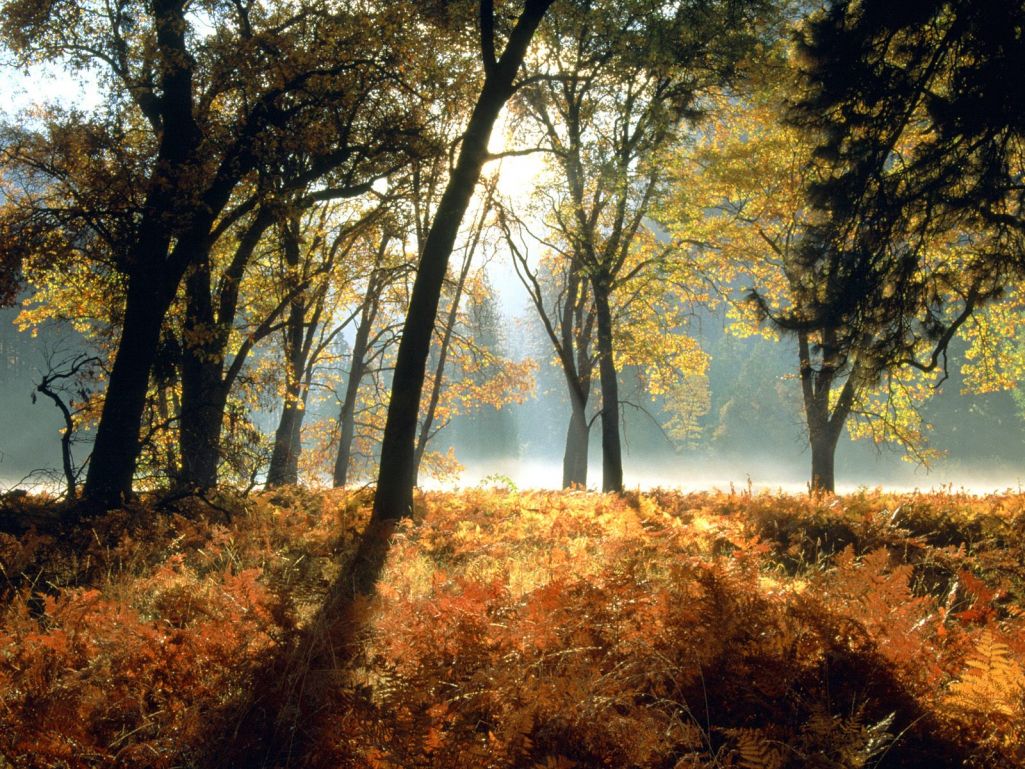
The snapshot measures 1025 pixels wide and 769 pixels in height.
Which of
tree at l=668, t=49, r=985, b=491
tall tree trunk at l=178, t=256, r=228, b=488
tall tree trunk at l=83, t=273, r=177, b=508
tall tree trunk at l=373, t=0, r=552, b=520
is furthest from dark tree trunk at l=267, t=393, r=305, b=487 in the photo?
tree at l=668, t=49, r=985, b=491

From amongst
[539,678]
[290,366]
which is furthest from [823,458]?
[539,678]

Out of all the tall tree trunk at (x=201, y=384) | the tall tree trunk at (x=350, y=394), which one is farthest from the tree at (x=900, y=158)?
the tall tree trunk at (x=350, y=394)

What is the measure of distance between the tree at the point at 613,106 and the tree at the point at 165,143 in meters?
3.69

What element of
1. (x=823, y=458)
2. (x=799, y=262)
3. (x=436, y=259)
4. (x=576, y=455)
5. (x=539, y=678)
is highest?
(x=799, y=262)

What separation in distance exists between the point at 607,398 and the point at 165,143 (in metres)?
9.58

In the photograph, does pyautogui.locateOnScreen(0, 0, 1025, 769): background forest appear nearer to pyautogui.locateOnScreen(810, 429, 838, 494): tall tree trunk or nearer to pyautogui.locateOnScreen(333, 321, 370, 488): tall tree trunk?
pyautogui.locateOnScreen(810, 429, 838, 494): tall tree trunk

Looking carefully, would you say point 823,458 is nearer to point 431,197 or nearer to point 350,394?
point 431,197

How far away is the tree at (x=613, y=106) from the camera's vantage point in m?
11.6

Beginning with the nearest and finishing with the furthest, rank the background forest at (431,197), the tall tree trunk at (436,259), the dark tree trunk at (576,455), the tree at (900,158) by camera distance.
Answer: the tall tree trunk at (436,259), the tree at (900,158), the background forest at (431,197), the dark tree trunk at (576,455)

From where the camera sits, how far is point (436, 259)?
8055 millimetres

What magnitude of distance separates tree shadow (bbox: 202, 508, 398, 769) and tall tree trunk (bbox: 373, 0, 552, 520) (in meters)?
4.60

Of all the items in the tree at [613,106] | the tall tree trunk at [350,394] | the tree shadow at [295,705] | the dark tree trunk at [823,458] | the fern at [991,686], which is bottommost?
the tree shadow at [295,705]

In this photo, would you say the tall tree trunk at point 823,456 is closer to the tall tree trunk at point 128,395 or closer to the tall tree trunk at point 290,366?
the tall tree trunk at point 290,366

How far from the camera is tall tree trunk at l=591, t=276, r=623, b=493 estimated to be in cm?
1457
